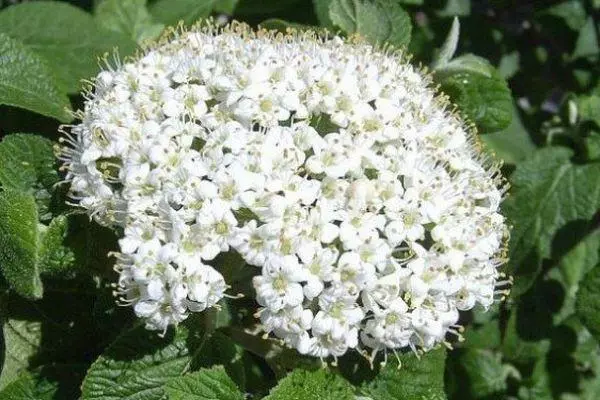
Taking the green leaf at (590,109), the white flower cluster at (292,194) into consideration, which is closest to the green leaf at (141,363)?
the white flower cluster at (292,194)

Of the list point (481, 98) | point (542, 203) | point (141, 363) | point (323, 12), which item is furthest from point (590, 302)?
point (141, 363)

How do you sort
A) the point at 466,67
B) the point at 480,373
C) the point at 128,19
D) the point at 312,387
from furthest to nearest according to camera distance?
1. the point at 480,373
2. the point at 128,19
3. the point at 466,67
4. the point at 312,387

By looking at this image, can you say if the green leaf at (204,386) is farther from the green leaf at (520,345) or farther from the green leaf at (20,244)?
the green leaf at (520,345)

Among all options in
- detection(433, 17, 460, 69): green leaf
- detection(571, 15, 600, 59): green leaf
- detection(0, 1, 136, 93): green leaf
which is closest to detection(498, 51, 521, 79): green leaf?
detection(571, 15, 600, 59): green leaf

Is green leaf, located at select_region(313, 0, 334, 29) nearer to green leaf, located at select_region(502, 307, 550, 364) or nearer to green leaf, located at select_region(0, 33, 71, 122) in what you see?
green leaf, located at select_region(0, 33, 71, 122)

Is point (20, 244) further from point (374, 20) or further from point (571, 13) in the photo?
point (571, 13)
